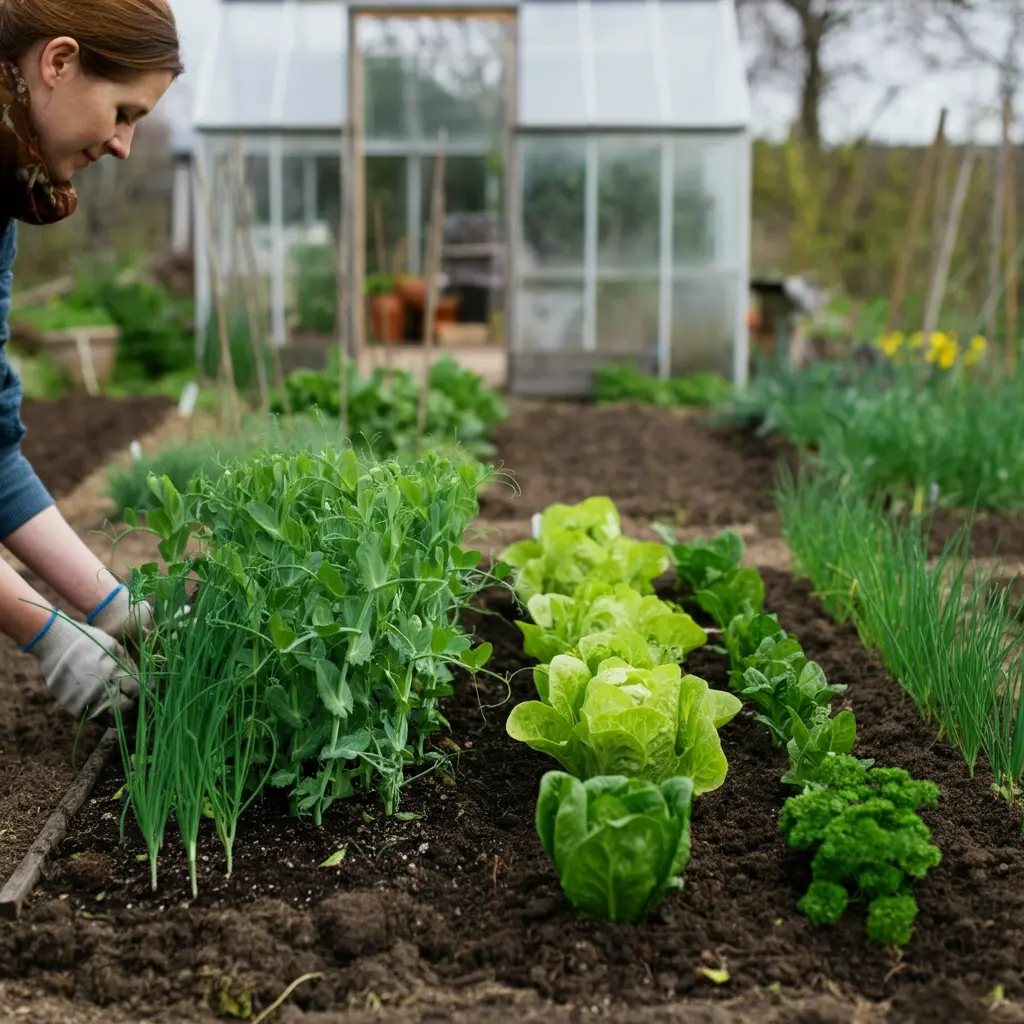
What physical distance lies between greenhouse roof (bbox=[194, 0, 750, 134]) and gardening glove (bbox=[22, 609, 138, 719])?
23.4 feet

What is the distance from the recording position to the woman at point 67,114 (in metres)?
1.99

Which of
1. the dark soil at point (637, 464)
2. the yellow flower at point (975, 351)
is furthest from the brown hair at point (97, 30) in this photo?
the yellow flower at point (975, 351)

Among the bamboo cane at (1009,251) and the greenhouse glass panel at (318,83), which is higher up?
the greenhouse glass panel at (318,83)

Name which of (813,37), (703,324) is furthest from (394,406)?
(813,37)

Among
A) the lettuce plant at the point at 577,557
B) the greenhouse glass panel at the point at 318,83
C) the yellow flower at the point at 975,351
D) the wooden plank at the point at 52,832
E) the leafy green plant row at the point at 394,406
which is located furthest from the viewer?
the greenhouse glass panel at the point at 318,83

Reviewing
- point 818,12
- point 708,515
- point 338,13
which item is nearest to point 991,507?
point 708,515

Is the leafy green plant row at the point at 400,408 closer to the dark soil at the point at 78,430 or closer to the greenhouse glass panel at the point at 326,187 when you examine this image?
the dark soil at the point at 78,430

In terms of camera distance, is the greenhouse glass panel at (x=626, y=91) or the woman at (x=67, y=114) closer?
the woman at (x=67, y=114)

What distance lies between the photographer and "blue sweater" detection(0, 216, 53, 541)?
8.17 feet

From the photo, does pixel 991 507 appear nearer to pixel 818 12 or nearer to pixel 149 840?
pixel 149 840

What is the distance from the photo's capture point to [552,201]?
8.90 metres

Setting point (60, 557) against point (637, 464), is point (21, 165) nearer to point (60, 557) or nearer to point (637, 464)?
point (60, 557)

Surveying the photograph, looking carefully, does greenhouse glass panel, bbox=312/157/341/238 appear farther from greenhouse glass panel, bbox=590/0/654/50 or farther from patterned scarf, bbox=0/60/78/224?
patterned scarf, bbox=0/60/78/224

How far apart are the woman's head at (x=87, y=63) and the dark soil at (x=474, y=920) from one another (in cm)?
113
